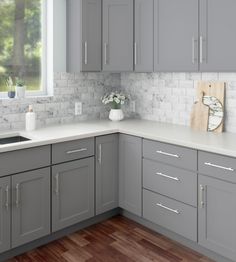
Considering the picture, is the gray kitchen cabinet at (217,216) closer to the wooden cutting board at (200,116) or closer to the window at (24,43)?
the wooden cutting board at (200,116)

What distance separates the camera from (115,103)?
3.71 m

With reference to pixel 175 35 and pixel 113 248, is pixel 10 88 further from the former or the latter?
pixel 113 248

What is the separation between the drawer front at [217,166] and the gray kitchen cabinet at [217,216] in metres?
0.04

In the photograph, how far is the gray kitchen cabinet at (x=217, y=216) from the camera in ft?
8.08

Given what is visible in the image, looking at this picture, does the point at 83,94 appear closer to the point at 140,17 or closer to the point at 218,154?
the point at 140,17

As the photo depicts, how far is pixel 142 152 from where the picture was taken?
10.0ft

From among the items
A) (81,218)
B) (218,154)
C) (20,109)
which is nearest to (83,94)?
(20,109)

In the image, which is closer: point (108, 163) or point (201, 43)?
point (201, 43)

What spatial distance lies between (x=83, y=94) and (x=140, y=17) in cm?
99

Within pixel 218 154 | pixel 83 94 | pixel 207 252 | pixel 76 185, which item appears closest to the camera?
pixel 218 154

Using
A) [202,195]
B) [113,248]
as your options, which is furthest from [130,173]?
[202,195]

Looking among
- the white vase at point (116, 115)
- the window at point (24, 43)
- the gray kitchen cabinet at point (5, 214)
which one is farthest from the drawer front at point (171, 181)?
the window at point (24, 43)

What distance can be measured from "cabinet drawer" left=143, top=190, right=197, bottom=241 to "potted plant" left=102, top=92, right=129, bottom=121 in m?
0.93

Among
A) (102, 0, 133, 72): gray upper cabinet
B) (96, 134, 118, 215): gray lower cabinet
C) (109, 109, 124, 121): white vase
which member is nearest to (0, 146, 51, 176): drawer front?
(96, 134, 118, 215): gray lower cabinet
